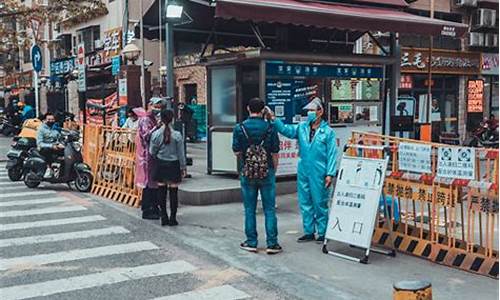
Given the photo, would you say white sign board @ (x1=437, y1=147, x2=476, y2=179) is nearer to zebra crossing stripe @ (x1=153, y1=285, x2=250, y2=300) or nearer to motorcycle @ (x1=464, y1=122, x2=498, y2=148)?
zebra crossing stripe @ (x1=153, y1=285, x2=250, y2=300)

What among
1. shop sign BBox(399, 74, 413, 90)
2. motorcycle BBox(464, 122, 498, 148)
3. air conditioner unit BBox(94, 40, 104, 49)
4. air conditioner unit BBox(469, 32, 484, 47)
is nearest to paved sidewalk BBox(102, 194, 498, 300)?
motorcycle BBox(464, 122, 498, 148)

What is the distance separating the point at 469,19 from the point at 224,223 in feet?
64.3

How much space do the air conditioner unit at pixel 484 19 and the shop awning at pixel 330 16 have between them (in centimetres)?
1326

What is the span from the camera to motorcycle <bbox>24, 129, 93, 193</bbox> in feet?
37.9

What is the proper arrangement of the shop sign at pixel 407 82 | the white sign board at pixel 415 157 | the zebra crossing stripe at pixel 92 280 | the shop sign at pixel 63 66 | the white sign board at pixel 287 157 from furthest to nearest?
the shop sign at pixel 63 66, the shop sign at pixel 407 82, the white sign board at pixel 287 157, the white sign board at pixel 415 157, the zebra crossing stripe at pixel 92 280

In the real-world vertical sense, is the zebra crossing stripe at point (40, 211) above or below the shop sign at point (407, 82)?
below

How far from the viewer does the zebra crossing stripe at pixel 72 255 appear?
261 inches

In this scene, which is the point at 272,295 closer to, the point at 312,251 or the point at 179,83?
the point at 312,251

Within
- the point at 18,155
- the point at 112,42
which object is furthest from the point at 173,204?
the point at 112,42

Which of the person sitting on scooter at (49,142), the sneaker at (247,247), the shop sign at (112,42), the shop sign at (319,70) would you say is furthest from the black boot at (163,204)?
the shop sign at (112,42)

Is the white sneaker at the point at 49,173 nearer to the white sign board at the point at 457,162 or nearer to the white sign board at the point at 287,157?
the white sign board at the point at 287,157

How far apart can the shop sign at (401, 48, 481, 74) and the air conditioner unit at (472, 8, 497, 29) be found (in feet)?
3.85

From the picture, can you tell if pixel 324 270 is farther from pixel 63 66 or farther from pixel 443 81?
pixel 63 66

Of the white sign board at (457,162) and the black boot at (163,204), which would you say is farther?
the black boot at (163,204)
